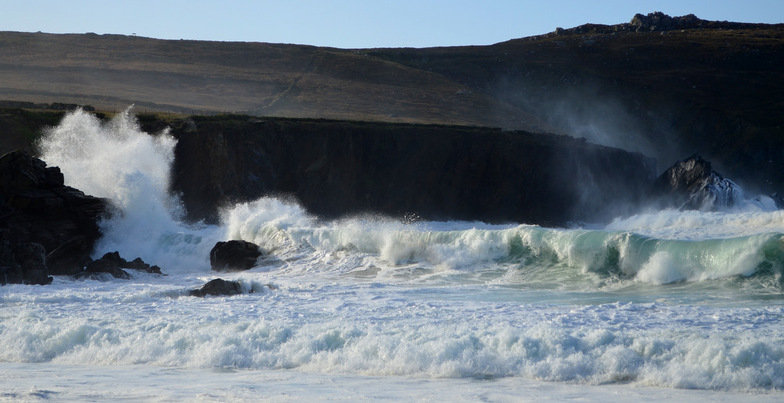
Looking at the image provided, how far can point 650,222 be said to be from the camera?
3959cm

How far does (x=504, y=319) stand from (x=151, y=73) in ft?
243

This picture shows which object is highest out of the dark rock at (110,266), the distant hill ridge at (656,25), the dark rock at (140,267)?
the distant hill ridge at (656,25)

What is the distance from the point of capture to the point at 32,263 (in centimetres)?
2039

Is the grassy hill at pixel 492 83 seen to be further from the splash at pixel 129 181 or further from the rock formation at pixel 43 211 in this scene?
the rock formation at pixel 43 211

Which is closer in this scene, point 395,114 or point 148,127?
point 148,127

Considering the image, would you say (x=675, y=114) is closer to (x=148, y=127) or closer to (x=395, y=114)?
(x=395, y=114)

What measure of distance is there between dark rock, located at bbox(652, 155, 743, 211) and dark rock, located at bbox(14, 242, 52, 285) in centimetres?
3219

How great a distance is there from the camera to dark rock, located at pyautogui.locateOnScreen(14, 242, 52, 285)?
66.1ft

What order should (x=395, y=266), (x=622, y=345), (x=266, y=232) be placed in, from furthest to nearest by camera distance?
(x=266, y=232), (x=395, y=266), (x=622, y=345)

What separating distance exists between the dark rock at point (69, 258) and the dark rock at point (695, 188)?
30.3 m

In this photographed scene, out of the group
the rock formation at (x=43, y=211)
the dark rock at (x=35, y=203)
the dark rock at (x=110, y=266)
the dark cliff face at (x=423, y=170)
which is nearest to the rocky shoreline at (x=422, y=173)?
the dark cliff face at (x=423, y=170)

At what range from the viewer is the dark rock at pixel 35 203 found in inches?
947

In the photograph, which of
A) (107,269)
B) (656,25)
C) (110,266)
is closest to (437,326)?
(107,269)

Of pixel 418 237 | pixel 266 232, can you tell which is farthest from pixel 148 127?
pixel 418 237
